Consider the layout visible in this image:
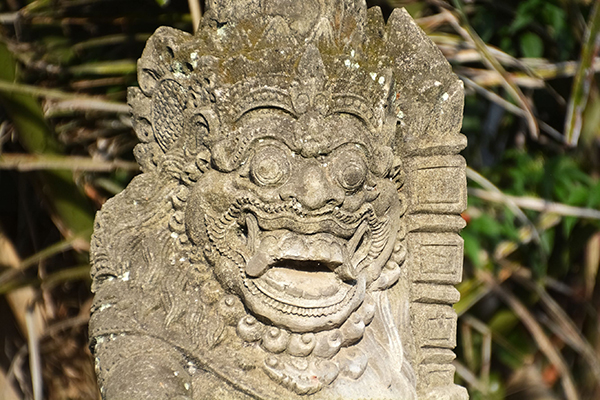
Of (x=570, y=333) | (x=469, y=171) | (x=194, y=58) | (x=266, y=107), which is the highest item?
(x=194, y=58)

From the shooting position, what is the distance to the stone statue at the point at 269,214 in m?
1.51

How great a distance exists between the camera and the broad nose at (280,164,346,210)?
4.89 ft

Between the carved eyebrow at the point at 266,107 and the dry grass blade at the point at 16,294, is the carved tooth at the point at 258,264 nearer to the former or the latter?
the carved eyebrow at the point at 266,107

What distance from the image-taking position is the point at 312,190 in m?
1.49

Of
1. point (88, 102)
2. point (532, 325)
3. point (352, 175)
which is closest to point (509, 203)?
point (532, 325)

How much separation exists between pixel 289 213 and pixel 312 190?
3.1 inches

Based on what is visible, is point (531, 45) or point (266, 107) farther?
point (531, 45)

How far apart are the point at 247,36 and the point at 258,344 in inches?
30.2

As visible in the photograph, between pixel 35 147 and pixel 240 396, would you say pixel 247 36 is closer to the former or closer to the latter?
pixel 240 396

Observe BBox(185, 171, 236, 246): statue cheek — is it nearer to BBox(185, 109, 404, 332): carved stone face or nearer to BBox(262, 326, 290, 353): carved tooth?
BBox(185, 109, 404, 332): carved stone face

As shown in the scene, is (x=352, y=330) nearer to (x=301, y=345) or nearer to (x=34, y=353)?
(x=301, y=345)

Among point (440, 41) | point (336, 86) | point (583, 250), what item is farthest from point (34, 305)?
point (583, 250)

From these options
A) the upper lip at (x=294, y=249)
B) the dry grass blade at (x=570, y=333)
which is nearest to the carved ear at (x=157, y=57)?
the upper lip at (x=294, y=249)

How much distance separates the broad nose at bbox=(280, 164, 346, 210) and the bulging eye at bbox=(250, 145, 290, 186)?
29mm
